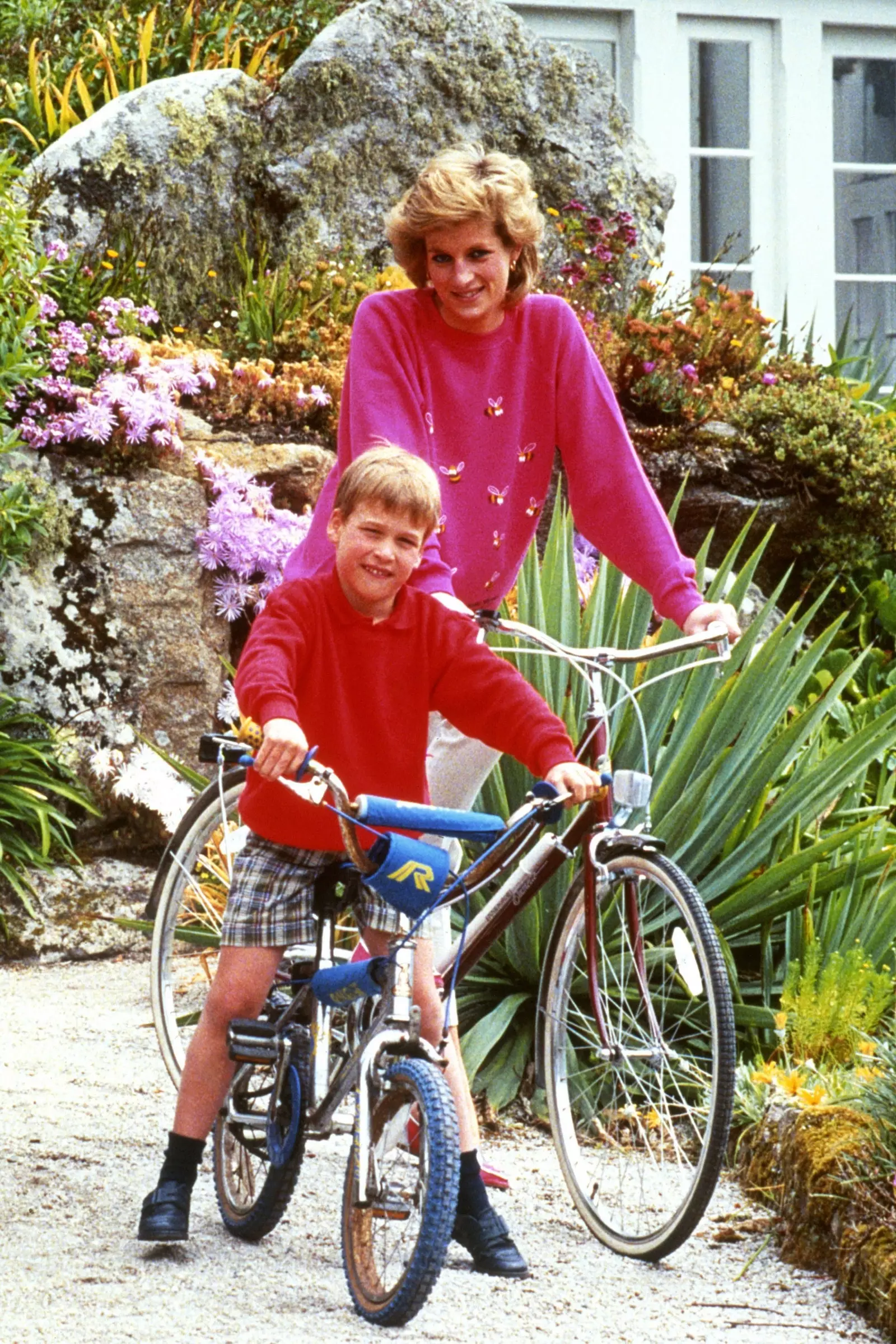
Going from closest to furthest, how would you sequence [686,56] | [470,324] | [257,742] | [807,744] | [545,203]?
[470,324]
[257,742]
[807,744]
[545,203]
[686,56]

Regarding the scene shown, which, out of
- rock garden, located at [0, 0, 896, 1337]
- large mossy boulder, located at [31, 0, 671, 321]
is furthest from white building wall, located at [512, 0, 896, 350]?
large mossy boulder, located at [31, 0, 671, 321]

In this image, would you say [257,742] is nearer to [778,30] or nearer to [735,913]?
[735,913]

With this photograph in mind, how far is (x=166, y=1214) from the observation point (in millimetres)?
2729

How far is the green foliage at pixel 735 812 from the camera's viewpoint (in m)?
3.79

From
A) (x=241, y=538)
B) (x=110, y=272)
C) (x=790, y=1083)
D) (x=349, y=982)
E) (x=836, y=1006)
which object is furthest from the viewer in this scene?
(x=110, y=272)

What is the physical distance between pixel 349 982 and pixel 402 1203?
0.33 metres

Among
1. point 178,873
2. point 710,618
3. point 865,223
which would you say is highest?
point 865,223

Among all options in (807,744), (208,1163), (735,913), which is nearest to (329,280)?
(807,744)

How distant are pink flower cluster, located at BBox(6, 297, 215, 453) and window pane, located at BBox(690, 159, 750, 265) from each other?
411cm

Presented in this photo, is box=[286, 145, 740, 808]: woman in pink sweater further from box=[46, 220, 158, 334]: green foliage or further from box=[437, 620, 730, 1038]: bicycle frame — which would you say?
box=[46, 220, 158, 334]: green foliage

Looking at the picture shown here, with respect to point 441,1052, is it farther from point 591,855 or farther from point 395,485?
point 395,485

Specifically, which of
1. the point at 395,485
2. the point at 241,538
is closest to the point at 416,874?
the point at 395,485

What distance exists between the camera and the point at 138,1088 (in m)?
3.94

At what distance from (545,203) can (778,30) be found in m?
2.64
